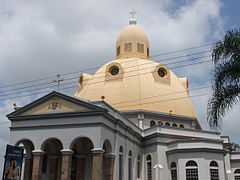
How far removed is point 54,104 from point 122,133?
22.1 feet

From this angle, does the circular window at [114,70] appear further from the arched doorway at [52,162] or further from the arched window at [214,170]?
the arched window at [214,170]

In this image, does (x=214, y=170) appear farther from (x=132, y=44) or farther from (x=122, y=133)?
(x=132, y=44)

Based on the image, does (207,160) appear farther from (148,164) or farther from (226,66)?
(226,66)

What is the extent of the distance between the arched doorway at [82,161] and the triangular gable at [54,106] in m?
3.58

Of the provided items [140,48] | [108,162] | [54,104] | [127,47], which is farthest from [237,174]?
[54,104]

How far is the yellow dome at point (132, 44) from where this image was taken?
48.0 m

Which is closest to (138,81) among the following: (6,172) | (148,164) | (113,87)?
(113,87)

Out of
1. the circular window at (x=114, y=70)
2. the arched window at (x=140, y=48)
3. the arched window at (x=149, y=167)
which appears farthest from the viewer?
the arched window at (x=140, y=48)

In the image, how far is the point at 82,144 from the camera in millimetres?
30578

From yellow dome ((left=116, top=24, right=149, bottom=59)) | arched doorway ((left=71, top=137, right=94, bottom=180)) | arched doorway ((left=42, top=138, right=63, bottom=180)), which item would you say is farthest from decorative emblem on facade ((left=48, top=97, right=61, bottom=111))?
yellow dome ((left=116, top=24, right=149, bottom=59))

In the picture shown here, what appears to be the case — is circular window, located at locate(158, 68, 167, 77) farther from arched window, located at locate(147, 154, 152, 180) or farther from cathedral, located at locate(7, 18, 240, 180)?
arched window, located at locate(147, 154, 152, 180)

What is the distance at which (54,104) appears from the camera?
28375mm

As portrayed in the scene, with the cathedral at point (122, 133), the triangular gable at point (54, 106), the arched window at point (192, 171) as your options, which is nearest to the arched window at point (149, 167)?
the cathedral at point (122, 133)

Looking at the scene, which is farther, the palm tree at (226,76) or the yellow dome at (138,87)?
the yellow dome at (138,87)
